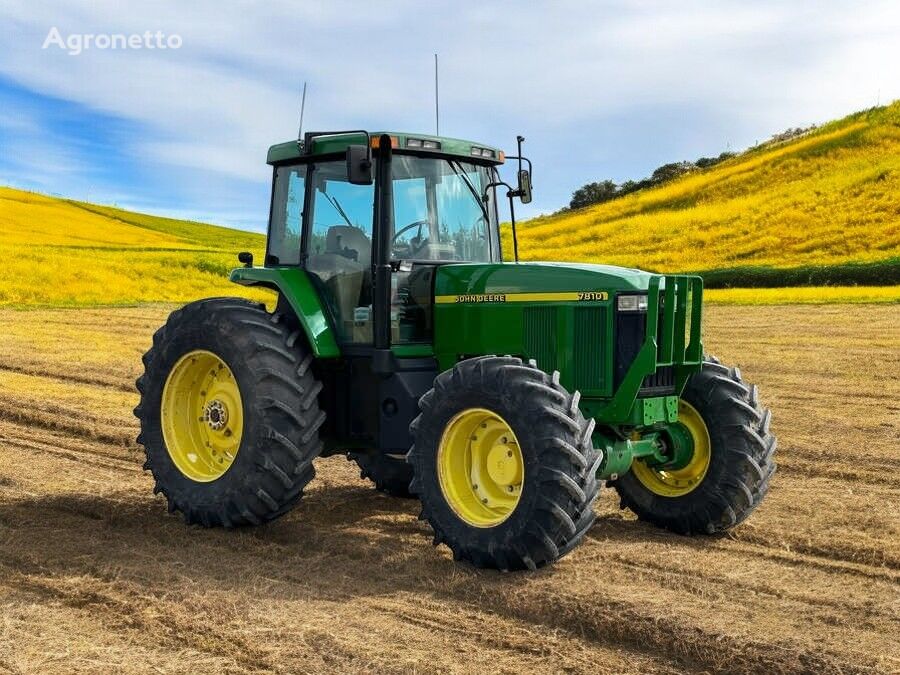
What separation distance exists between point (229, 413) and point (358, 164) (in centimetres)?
200

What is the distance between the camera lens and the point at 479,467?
6465 mm

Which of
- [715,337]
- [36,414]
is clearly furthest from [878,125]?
[36,414]

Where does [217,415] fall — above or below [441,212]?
below

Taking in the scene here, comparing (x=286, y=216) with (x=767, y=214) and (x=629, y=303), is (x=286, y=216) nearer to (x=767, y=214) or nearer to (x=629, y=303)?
(x=629, y=303)

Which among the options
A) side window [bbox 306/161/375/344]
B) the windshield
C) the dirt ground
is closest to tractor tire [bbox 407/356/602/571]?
the dirt ground

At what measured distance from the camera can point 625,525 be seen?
738cm

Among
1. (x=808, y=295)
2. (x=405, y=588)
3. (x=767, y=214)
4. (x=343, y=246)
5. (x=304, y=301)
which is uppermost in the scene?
(x=767, y=214)

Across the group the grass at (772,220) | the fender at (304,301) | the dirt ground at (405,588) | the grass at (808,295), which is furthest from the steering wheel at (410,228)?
the grass at (772,220)

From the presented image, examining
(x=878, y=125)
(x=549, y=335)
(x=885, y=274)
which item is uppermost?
(x=878, y=125)

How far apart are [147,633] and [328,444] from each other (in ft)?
8.06

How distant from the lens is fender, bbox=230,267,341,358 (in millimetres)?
7164

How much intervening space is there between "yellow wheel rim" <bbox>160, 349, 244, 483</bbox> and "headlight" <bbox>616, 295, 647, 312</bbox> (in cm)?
264

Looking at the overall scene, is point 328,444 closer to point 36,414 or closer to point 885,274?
point 36,414

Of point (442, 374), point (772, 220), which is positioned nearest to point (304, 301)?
point (442, 374)
